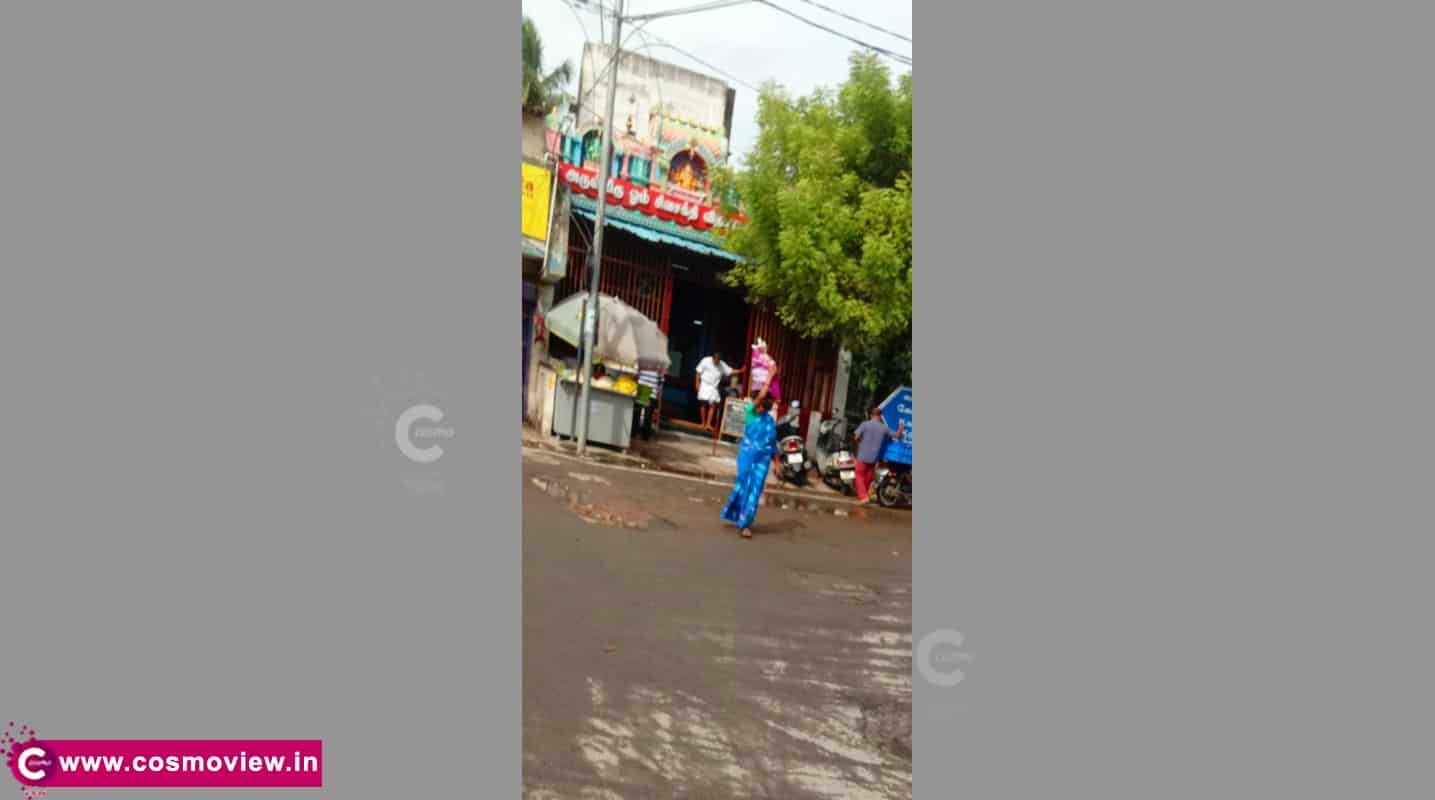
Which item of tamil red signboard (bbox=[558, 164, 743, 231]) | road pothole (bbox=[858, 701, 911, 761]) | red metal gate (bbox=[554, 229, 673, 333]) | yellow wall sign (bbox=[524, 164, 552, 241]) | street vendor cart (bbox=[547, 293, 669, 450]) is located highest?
tamil red signboard (bbox=[558, 164, 743, 231])

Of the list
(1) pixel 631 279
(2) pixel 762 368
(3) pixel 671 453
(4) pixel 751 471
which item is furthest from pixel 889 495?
(1) pixel 631 279

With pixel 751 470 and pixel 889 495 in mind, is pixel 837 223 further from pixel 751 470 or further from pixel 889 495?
pixel 889 495

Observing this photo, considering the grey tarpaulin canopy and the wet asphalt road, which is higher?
the grey tarpaulin canopy

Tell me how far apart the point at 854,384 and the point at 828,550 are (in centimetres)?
112

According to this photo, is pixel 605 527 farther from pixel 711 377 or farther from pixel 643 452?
pixel 711 377

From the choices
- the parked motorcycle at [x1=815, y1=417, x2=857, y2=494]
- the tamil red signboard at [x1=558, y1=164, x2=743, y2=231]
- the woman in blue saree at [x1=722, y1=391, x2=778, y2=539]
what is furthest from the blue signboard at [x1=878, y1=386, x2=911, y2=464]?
the tamil red signboard at [x1=558, y1=164, x2=743, y2=231]

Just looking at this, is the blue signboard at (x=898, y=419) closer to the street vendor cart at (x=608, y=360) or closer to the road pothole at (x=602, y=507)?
the road pothole at (x=602, y=507)

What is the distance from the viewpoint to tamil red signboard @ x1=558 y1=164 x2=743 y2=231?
Result: 9.15ft

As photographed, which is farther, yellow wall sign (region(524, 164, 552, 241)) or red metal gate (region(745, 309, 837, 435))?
red metal gate (region(745, 309, 837, 435))

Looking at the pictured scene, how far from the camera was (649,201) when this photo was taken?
10.5ft

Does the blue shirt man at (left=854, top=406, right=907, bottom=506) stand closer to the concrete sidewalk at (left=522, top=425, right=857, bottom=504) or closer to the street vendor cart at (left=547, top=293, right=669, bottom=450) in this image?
the concrete sidewalk at (left=522, top=425, right=857, bottom=504)

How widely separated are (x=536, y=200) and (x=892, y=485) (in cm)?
337

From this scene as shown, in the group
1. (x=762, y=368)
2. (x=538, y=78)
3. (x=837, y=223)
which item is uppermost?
(x=837, y=223)

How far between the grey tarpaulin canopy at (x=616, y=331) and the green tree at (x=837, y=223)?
28.5 inches
